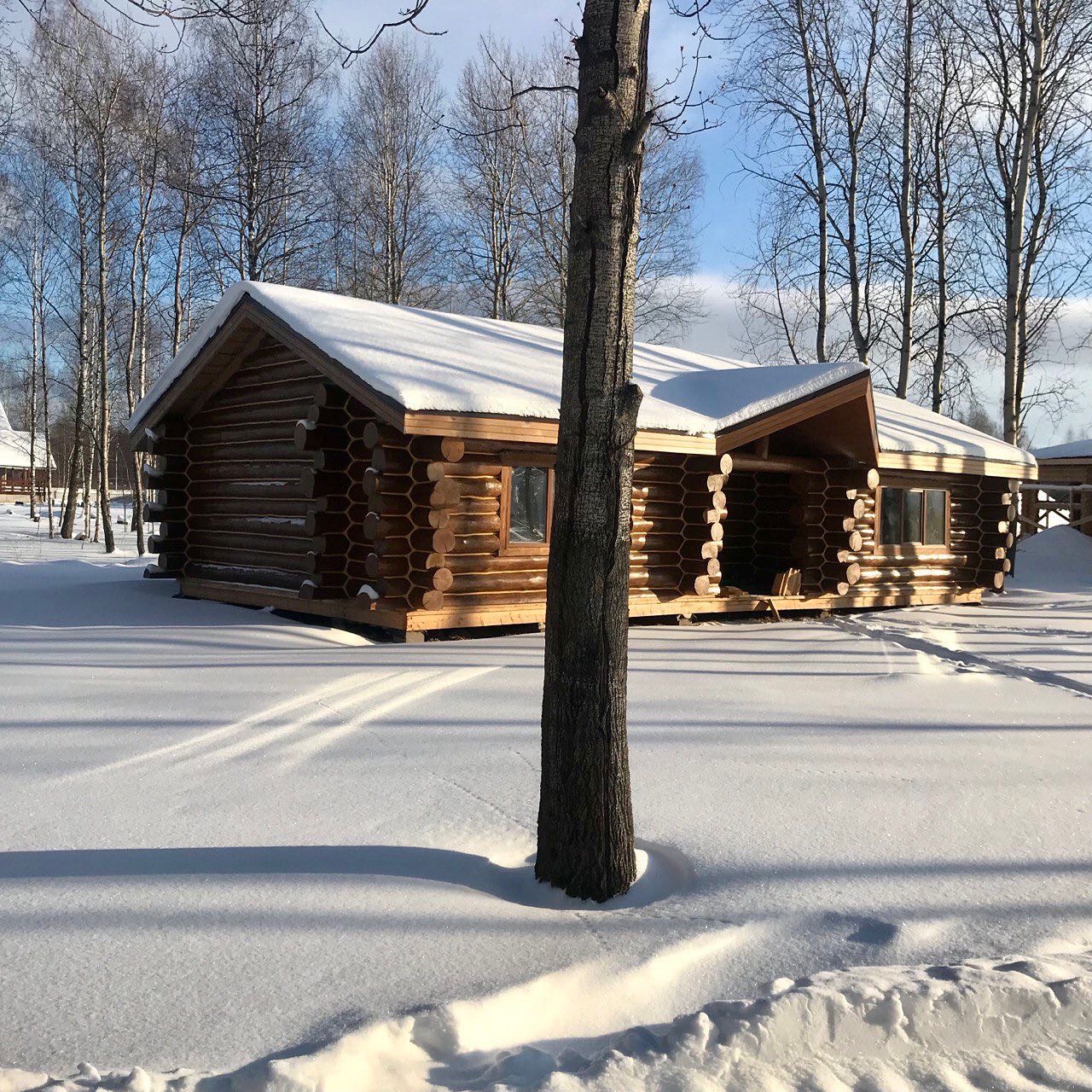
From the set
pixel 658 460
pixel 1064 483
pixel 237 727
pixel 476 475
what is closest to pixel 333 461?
pixel 476 475

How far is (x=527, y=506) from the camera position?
11.6 metres

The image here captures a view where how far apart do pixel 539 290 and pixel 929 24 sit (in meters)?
11.0

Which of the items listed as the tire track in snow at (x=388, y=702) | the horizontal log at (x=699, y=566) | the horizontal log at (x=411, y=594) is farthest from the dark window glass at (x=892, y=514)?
the tire track in snow at (x=388, y=702)

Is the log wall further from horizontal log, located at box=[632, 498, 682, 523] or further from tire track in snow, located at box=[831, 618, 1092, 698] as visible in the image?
tire track in snow, located at box=[831, 618, 1092, 698]

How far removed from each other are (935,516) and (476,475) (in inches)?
377

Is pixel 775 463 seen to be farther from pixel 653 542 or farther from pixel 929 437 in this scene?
pixel 929 437

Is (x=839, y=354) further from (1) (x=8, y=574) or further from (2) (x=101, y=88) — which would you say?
(1) (x=8, y=574)

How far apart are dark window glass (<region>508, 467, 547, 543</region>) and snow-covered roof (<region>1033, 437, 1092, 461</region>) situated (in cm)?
2133

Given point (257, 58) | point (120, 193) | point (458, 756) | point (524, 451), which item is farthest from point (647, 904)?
point (120, 193)

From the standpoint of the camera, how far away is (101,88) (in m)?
22.5

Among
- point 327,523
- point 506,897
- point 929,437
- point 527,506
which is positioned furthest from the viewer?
point 929,437

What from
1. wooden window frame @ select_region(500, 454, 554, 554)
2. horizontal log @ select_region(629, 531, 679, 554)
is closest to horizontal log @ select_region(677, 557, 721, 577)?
horizontal log @ select_region(629, 531, 679, 554)

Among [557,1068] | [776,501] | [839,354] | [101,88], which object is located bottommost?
[557,1068]

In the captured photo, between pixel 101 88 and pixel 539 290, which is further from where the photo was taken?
pixel 539 290
